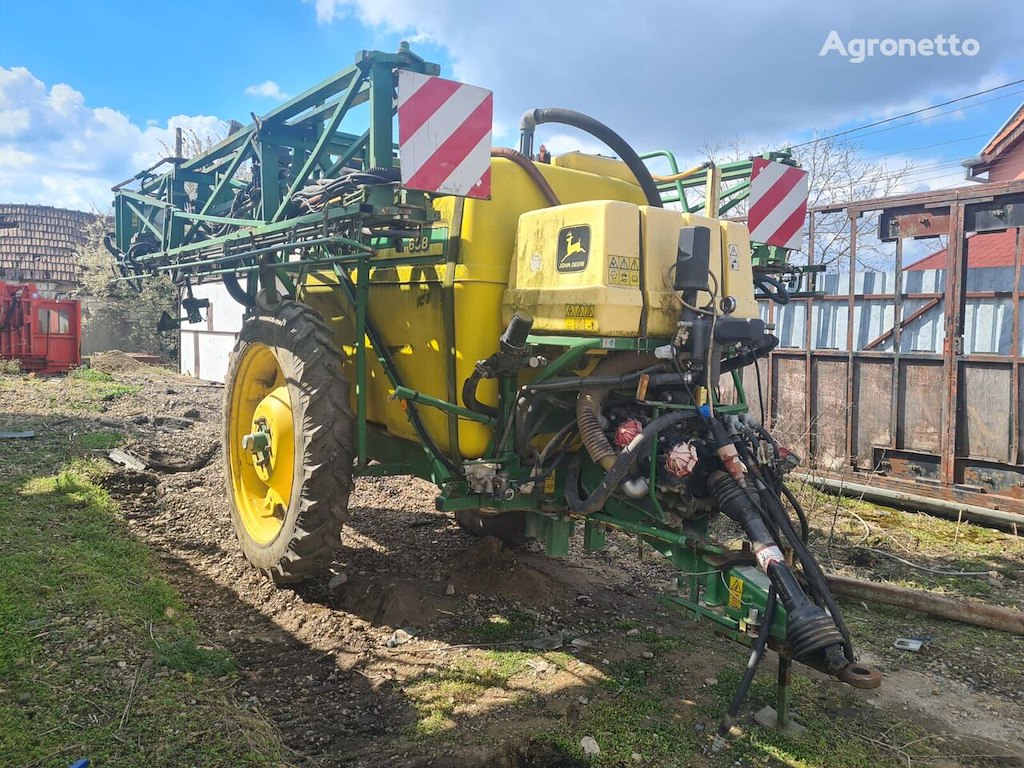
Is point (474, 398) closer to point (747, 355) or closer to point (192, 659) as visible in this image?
point (747, 355)

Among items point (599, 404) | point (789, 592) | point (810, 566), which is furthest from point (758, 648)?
point (599, 404)

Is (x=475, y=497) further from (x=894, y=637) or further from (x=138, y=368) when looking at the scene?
(x=138, y=368)

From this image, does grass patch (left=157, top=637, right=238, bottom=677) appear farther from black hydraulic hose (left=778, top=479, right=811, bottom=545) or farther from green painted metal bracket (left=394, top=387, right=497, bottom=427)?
black hydraulic hose (left=778, top=479, right=811, bottom=545)

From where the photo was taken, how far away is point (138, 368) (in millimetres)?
17953

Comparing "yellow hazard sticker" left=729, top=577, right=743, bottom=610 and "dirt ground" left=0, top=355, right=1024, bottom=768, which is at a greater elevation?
"yellow hazard sticker" left=729, top=577, right=743, bottom=610

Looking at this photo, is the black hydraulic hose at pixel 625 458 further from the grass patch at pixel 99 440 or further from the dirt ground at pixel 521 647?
the grass patch at pixel 99 440

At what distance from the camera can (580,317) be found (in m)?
3.11

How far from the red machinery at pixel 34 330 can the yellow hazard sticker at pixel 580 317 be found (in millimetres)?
15048

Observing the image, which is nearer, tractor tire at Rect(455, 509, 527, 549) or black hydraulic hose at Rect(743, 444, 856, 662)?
black hydraulic hose at Rect(743, 444, 856, 662)

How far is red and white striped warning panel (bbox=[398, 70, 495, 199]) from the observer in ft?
10.2

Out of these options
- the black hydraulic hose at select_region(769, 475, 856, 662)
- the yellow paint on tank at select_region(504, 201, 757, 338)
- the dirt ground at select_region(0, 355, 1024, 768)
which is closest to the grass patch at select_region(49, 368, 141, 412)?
the dirt ground at select_region(0, 355, 1024, 768)

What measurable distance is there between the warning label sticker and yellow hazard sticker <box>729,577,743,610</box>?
1.30 m

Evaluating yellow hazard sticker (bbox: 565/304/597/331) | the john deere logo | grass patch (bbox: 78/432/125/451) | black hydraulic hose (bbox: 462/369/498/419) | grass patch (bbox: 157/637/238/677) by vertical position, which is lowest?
grass patch (bbox: 157/637/238/677)

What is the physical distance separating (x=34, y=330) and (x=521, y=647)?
14.7 m
